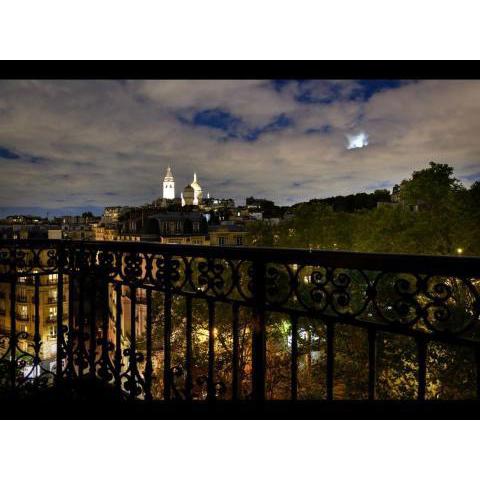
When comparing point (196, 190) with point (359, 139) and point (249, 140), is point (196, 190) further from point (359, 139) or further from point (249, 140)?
point (359, 139)

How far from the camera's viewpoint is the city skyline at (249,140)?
69.9ft

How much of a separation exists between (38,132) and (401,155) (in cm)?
2857

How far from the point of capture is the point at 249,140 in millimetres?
44594

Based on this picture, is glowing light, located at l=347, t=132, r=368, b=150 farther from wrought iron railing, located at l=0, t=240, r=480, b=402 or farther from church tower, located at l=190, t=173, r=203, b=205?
church tower, located at l=190, t=173, r=203, b=205

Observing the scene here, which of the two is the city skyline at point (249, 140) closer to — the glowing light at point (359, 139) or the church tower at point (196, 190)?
the glowing light at point (359, 139)

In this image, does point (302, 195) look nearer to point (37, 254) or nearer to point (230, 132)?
point (230, 132)

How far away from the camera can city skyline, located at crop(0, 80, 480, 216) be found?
2131 cm
